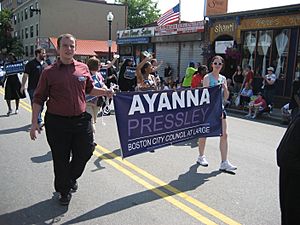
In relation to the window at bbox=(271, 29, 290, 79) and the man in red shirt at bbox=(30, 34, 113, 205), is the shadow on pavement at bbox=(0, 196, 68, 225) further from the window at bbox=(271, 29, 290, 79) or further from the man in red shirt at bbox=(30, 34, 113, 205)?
the window at bbox=(271, 29, 290, 79)

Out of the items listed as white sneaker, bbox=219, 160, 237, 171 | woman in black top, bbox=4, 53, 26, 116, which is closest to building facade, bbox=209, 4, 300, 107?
woman in black top, bbox=4, 53, 26, 116

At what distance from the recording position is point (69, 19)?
50.2 meters

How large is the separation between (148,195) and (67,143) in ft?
4.31

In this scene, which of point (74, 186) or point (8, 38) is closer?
point (74, 186)

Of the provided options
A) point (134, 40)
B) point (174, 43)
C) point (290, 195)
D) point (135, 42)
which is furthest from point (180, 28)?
point (290, 195)

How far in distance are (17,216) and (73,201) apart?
693 millimetres

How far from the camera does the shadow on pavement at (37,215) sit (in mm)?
3988

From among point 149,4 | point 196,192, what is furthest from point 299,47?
point 149,4

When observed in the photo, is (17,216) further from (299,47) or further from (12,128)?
(299,47)

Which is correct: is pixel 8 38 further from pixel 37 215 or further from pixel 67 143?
pixel 37 215

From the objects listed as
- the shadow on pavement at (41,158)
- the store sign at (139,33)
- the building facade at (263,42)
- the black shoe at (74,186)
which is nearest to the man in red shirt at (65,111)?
the black shoe at (74,186)

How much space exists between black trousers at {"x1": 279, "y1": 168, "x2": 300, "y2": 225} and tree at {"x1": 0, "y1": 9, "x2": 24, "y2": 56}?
58.7 m

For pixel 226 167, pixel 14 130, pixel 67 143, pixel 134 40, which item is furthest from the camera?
pixel 134 40

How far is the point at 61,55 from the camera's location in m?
4.16
